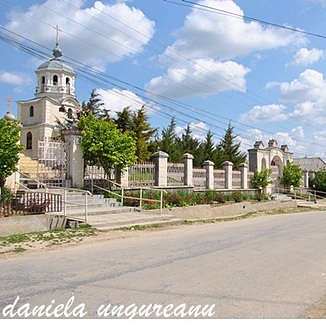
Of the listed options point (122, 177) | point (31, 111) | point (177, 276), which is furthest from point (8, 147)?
point (31, 111)

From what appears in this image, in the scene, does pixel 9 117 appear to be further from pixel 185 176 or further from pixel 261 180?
pixel 261 180

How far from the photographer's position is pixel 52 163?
19125 millimetres

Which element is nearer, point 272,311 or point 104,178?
point 272,311

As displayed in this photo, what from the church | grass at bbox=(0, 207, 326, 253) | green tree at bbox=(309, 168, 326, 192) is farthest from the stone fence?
the church

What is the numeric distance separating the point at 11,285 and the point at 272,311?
3.88m

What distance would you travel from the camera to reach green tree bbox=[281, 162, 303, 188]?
35812 millimetres

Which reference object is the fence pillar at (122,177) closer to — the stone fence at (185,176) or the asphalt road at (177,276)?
the stone fence at (185,176)

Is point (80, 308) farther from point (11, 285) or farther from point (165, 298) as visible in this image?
point (11, 285)

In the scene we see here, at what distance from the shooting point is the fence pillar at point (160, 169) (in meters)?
21.9

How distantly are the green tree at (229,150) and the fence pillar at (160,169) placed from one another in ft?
57.5

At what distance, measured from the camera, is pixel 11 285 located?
618 cm

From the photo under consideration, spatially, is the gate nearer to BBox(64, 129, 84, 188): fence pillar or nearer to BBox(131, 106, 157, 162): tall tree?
BBox(64, 129, 84, 188): fence pillar

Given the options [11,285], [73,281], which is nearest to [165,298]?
[73,281]

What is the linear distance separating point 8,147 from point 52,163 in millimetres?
6019
